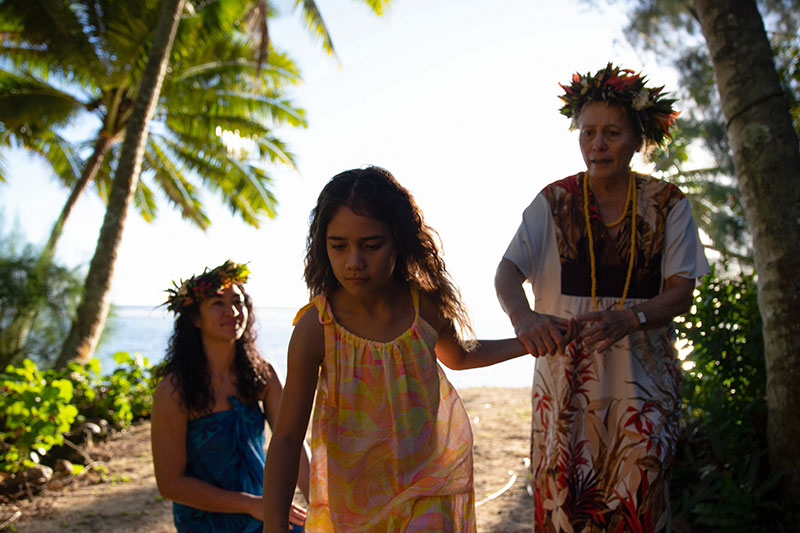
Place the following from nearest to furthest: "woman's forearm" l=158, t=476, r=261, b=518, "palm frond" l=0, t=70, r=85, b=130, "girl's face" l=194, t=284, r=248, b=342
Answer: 1. "woman's forearm" l=158, t=476, r=261, b=518
2. "girl's face" l=194, t=284, r=248, b=342
3. "palm frond" l=0, t=70, r=85, b=130

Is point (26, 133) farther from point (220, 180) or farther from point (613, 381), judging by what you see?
point (613, 381)

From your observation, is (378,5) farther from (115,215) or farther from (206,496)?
(206,496)

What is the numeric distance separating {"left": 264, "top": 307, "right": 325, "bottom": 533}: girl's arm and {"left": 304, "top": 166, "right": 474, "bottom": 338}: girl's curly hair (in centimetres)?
24

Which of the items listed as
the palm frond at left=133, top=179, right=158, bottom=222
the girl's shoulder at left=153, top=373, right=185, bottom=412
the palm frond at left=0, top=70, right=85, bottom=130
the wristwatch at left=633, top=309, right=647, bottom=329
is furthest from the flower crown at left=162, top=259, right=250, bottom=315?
the palm frond at left=133, top=179, right=158, bottom=222

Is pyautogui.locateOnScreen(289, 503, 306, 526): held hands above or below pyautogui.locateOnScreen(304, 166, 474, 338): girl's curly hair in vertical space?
below

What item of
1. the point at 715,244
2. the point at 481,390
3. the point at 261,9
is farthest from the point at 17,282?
the point at 715,244

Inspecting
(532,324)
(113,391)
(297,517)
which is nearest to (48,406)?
(113,391)

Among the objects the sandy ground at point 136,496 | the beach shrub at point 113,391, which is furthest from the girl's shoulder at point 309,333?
the beach shrub at point 113,391

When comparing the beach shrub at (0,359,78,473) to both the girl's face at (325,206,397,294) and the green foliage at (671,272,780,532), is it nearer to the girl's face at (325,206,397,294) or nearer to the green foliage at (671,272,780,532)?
the girl's face at (325,206,397,294)

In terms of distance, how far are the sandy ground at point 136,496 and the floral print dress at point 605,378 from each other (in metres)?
2.31

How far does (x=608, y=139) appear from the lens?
2564 millimetres

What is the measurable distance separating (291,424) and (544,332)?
93 cm

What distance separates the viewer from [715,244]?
72.5 ft

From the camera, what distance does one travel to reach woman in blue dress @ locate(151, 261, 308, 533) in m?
2.86
